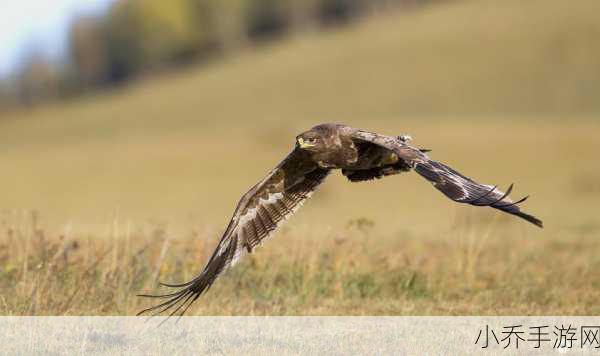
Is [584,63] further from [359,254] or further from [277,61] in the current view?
[359,254]

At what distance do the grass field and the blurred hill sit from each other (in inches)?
5.7

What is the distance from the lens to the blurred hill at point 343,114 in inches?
1035

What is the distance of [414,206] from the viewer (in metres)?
22.8

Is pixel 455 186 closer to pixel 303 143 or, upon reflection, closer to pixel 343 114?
pixel 303 143

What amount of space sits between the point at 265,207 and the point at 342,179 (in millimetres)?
19044

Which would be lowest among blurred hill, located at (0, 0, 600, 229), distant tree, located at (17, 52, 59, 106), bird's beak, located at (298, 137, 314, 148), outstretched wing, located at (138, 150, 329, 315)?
outstretched wing, located at (138, 150, 329, 315)

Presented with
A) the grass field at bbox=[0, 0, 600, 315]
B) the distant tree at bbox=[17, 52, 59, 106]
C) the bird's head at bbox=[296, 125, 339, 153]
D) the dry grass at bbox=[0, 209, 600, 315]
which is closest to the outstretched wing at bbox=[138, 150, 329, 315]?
the bird's head at bbox=[296, 125, 339, 153]

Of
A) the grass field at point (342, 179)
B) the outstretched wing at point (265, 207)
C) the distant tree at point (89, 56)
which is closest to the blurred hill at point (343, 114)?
the grass field at point (342, 179)

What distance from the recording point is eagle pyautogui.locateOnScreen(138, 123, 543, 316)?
8133 mm

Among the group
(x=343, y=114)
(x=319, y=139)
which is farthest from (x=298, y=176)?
(x=343, y=114)

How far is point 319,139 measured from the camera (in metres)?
8.63

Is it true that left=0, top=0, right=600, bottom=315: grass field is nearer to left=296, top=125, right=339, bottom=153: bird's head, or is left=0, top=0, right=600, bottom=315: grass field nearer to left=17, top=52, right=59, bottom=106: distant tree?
left=296, top=125, right=339, bottom=153: bird's head

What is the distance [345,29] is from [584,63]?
23703 mm

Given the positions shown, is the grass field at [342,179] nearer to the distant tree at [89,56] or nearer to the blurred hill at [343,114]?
the blurred hill at [343,114]
